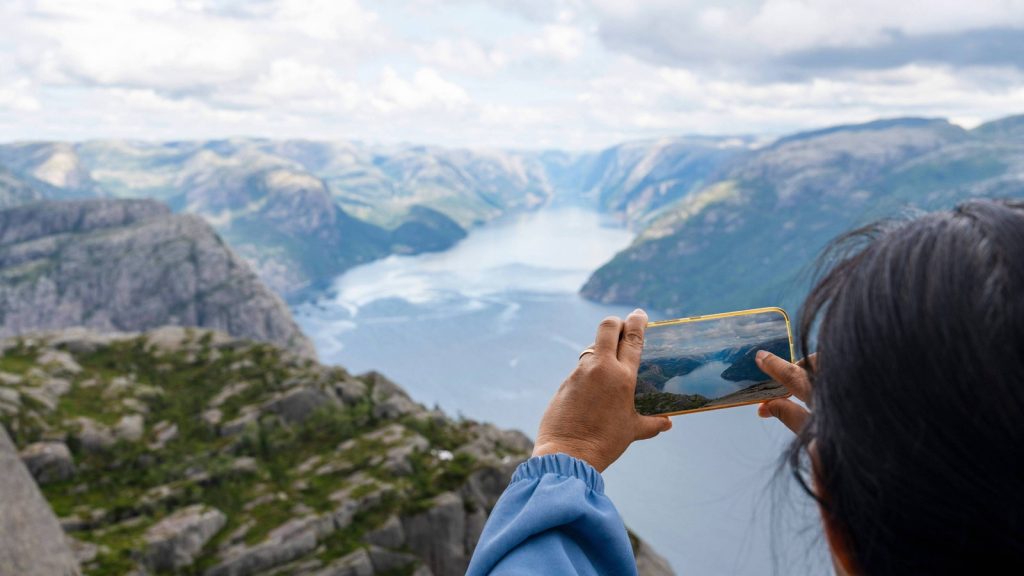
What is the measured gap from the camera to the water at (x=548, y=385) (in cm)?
414

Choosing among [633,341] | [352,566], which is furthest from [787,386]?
[352,566]

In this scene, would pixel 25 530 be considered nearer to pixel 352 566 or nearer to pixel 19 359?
pixel 352 566

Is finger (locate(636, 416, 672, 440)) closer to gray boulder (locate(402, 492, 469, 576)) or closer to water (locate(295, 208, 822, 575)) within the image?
water (locate(295, 208, 822, 575))

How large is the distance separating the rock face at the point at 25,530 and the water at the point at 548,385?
11.1m

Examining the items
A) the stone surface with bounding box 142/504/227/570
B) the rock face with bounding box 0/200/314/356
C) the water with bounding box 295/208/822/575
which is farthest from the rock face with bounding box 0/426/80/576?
the rock face with bounding box 0/200/314/356

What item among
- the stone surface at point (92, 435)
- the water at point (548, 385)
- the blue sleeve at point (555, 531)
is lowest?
the water at point (548, 385)

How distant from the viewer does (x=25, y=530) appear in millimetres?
12250

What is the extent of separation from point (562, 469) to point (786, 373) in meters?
0.88

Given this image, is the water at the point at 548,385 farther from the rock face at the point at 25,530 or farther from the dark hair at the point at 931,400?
the rock face at the point at 25,530

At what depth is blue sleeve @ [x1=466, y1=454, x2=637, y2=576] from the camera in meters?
1.76

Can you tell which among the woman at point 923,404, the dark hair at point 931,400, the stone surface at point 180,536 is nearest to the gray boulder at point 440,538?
the stone surface at point 180,536

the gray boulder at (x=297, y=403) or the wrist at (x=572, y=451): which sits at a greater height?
the wrist at (x=572, y=451)

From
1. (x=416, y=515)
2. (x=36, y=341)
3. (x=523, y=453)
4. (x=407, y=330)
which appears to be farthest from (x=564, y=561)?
(x=407, y=330)

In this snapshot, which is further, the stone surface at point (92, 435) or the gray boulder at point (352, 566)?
the stone surface at point (92, 435)
